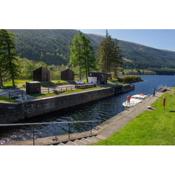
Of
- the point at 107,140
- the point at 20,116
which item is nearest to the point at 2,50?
the point at 20,116

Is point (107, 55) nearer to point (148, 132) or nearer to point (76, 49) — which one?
point (76, 49)

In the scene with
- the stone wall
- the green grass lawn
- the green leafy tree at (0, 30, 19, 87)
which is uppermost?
the green leafy tree at (0, 30, 19, 87)

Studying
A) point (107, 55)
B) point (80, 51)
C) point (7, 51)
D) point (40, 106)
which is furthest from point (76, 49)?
point (40, 106)

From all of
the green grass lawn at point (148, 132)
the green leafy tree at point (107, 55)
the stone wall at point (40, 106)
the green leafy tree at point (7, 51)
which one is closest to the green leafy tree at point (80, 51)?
the stone wall at point (40, 106)

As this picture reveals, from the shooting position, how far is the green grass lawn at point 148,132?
14266 mm

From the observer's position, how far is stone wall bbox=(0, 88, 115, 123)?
27.0 m

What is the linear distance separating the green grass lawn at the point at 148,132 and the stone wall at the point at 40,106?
42.3 feet

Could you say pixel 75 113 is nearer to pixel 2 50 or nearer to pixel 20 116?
pixel 20 116

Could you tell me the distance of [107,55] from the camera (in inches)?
2832

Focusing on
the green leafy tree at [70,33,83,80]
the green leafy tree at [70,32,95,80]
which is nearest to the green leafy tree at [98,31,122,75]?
the green leafy tree at [70,32,95,80]

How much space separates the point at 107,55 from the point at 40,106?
43013 mm

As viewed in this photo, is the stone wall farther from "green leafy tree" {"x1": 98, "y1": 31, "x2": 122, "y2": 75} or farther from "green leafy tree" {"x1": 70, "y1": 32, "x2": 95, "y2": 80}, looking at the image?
"green leafy tree" {"x1": 98, "y1": 31, "x2": 122, "y2": 75}

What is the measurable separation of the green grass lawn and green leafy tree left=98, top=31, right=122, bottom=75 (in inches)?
2001

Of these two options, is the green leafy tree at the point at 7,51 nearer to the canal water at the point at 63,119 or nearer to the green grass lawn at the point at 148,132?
the canal water at the point at 63,119
